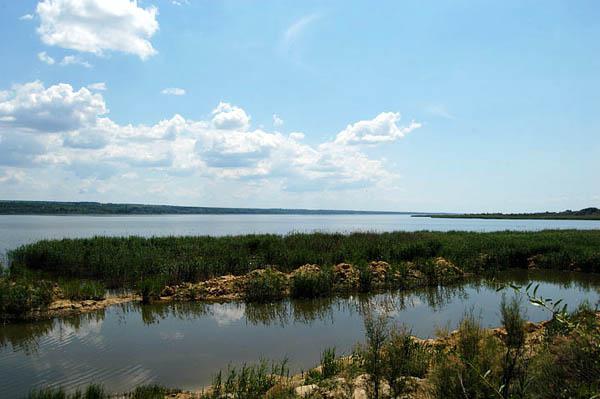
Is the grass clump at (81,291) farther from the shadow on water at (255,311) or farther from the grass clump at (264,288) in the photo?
the grass clump at (264,288)

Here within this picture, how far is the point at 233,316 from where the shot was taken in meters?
13.2

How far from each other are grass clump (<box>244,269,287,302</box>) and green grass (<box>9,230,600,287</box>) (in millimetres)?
2912

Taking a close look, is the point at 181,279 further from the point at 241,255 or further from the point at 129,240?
the point at 129,240

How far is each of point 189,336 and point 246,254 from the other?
31.4 ft

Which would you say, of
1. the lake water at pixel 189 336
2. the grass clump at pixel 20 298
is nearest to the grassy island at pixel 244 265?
the grass clump at pixel 20 298

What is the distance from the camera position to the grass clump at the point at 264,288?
49.7 feet

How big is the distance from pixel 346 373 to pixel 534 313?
941 centimetres

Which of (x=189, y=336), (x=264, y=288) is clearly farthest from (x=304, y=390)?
(x=264, y=288)

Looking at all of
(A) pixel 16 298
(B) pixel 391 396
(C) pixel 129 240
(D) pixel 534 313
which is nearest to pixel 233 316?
(A) pixel 16 298

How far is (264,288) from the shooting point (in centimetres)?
1530

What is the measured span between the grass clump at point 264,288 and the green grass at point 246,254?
2912 millimetres

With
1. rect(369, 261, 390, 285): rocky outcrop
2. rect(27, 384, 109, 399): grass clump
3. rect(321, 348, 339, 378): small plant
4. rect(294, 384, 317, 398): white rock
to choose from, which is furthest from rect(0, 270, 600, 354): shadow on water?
rect(294, 384, 317, 398): white rock

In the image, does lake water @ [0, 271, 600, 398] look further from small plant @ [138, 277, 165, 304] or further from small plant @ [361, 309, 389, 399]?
small plant @ [361, 309, 389, 399]

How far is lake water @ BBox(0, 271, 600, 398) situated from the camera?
828cm
